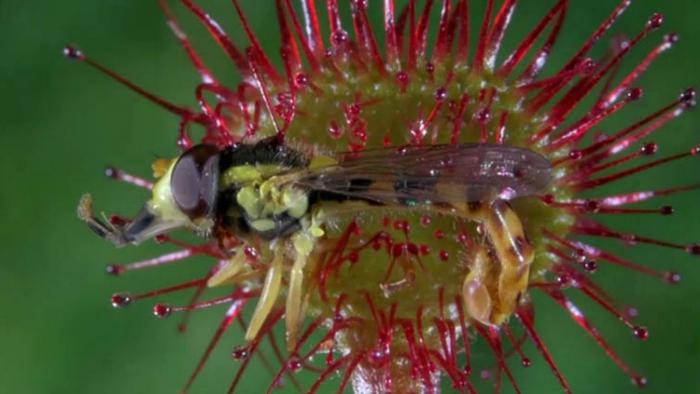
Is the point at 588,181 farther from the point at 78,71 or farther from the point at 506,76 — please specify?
the point at 78,71

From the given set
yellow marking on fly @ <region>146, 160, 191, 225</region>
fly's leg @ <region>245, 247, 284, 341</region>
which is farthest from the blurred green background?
yellow marking on fly @ <region>146, 160, 191, 225</region>

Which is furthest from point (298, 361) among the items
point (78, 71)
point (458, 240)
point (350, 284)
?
point (78, 71)

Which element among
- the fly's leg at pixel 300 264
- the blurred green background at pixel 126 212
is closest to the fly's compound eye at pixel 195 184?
the fly's leg at pixel 300 264

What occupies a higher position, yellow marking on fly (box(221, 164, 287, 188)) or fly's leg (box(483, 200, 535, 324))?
yellow marking on fly (box(221, 164, 287, 188))

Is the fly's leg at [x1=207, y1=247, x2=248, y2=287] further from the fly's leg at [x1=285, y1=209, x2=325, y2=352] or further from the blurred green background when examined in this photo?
the blurred green background

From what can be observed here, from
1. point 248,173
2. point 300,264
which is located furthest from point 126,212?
point 248,173

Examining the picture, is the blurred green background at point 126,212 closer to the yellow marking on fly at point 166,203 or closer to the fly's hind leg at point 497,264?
the fly's hind leg at point 497,264

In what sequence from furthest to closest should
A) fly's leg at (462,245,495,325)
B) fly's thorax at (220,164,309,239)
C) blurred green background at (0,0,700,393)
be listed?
blurred green background at (0,0,700,393)
fly's leg at (462,245,495,325)
fly's thorax at (220,164,309,239)
